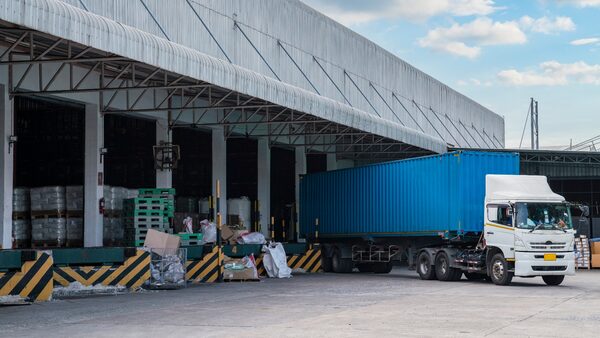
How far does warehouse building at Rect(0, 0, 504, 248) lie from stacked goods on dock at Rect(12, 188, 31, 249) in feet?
1.26

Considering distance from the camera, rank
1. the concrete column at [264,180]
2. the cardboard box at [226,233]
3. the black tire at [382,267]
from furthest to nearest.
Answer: the concrete column at [264,180] < the black tire at [382,267] < the cardboard box at [226,233]

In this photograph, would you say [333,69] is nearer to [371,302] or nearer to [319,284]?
[319,284]

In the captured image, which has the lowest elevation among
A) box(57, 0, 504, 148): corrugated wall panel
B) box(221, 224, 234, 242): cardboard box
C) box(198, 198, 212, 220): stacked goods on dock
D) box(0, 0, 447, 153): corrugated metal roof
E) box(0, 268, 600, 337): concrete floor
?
box(0, 268, 600, 337): concrete floor

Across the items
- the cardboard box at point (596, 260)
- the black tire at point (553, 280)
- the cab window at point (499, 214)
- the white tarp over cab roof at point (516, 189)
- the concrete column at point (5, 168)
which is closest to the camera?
the concrete column at point (5, 168)

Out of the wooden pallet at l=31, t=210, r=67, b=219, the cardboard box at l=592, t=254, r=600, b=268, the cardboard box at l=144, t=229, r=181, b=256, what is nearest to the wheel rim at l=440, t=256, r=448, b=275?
the cardboard box at l=144, t=229, r=181, b=256

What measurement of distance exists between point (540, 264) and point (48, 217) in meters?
14.3

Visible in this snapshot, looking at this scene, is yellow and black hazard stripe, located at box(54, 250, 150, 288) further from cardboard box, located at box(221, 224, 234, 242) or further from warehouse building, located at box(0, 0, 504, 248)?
cardboard box, located at box(221, 224, 234, 242)

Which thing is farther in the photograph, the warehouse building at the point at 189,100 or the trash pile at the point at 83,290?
the warehouse building at the point at 189,100

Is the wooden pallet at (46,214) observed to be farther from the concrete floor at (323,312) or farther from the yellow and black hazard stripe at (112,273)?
the concrete floor at (323,312)

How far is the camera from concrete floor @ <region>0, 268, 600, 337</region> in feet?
43.1

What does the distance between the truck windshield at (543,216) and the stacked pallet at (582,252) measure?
1199cm

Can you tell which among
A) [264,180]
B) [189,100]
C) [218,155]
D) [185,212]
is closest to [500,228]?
[189,100]

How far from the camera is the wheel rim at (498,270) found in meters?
23.5

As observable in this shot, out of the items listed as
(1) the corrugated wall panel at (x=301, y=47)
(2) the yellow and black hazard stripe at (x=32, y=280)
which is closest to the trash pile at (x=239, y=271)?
(1) the corrugated wall panel at (x=301, y=47)
